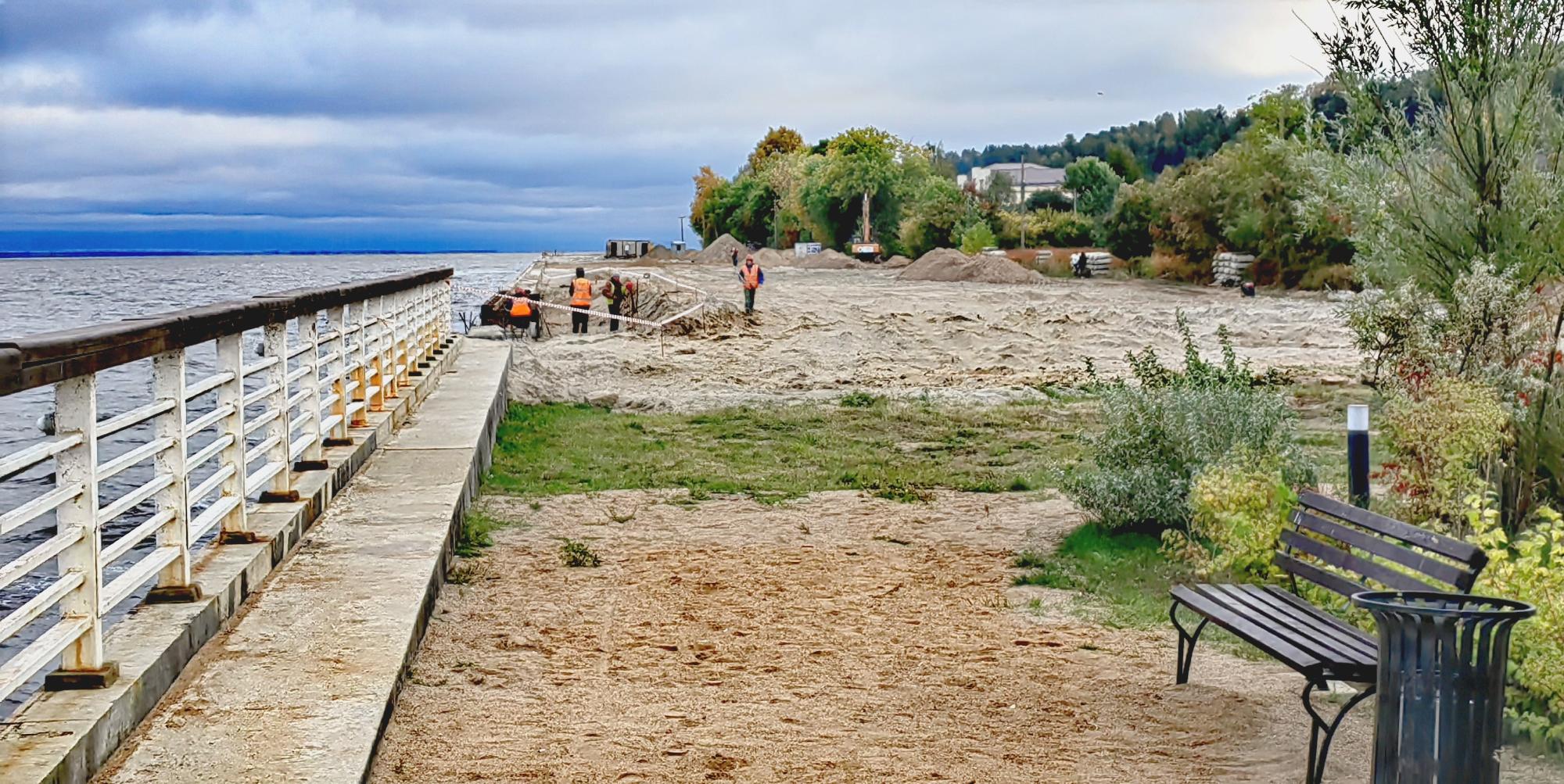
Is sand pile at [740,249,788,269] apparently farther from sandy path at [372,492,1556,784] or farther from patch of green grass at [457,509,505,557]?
sandy path at [372,492,1556,784]

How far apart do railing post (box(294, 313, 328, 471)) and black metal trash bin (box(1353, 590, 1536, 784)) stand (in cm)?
630

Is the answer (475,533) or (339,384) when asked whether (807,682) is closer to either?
(475,533)

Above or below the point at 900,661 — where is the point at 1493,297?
above

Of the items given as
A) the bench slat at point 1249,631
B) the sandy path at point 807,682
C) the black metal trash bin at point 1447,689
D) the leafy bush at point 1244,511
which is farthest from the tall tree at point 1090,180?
the black metal trash bin at point 1447,689

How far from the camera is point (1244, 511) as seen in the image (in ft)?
22.6

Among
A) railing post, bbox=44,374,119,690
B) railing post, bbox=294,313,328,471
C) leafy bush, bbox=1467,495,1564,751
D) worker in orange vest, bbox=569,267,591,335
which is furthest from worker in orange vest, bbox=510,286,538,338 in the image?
leafy bush, bbox=1467,495,1564,751

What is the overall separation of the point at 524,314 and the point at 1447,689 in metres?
28.3

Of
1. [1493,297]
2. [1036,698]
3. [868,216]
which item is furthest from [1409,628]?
[868,216]

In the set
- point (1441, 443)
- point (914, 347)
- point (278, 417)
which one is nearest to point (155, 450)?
point (278, 417)

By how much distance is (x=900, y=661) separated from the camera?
654 centimetres

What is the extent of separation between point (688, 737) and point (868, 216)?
87.1 meters

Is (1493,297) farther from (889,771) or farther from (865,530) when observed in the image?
(889,771)

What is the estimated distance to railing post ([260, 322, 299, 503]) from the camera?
7461 millimetres

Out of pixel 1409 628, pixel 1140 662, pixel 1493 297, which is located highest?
pixel 1493 297
